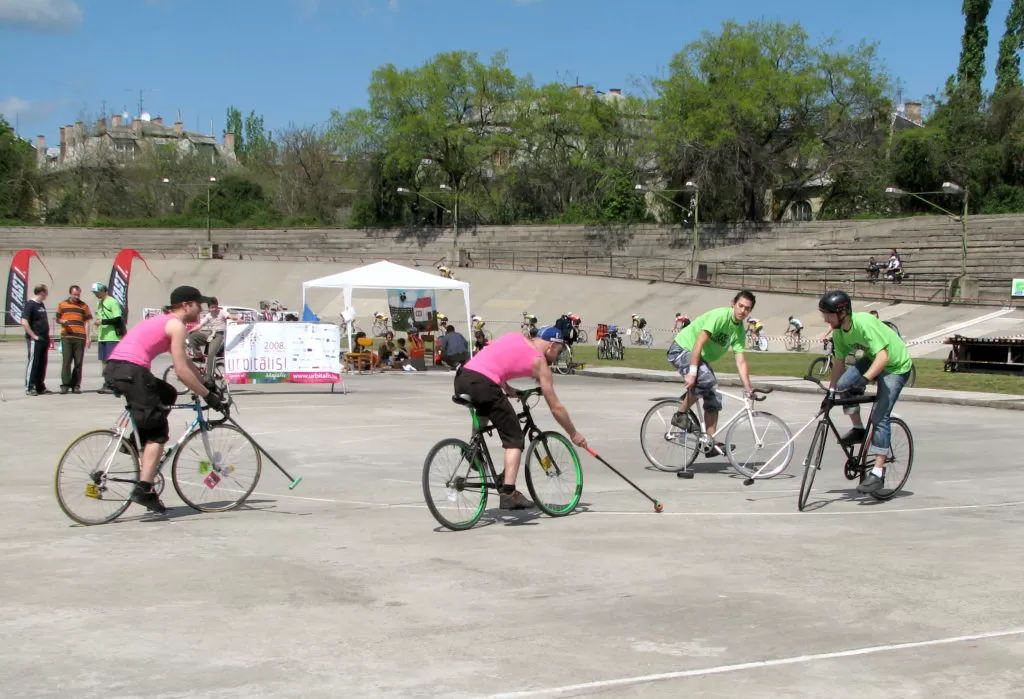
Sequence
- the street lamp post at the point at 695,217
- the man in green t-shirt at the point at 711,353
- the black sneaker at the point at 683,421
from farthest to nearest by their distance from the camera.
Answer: the street lamp post at the point at 695,217, the black sneaker at the point at 683,421, the man in green t-shirt at the point at 711,353

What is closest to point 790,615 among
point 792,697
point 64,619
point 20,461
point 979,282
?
point 792,697

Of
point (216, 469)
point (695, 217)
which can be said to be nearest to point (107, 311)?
point (216, 469)

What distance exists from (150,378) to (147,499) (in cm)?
94

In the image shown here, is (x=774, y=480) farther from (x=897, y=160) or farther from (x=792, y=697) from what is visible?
(x=897, y=160)

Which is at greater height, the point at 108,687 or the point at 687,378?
the point at 687,378

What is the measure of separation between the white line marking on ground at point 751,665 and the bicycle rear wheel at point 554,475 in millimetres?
3786

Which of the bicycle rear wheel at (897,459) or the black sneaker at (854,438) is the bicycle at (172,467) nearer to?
the black sneaker at (854,438)

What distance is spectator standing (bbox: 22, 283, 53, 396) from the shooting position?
19547mm

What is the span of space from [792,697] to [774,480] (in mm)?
6753

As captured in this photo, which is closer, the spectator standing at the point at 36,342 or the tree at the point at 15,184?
the spectator standing at the point at 36,342

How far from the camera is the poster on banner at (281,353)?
21125 mm

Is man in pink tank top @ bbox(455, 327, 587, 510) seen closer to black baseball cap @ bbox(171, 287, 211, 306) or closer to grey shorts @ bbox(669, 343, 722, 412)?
black baseball cap @ bbox(171, 287, 211, 306)

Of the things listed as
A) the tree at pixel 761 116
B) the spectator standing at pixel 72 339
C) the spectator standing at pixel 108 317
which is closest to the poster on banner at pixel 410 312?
the spectator standing at pixel 108 317

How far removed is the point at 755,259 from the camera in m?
62.2
